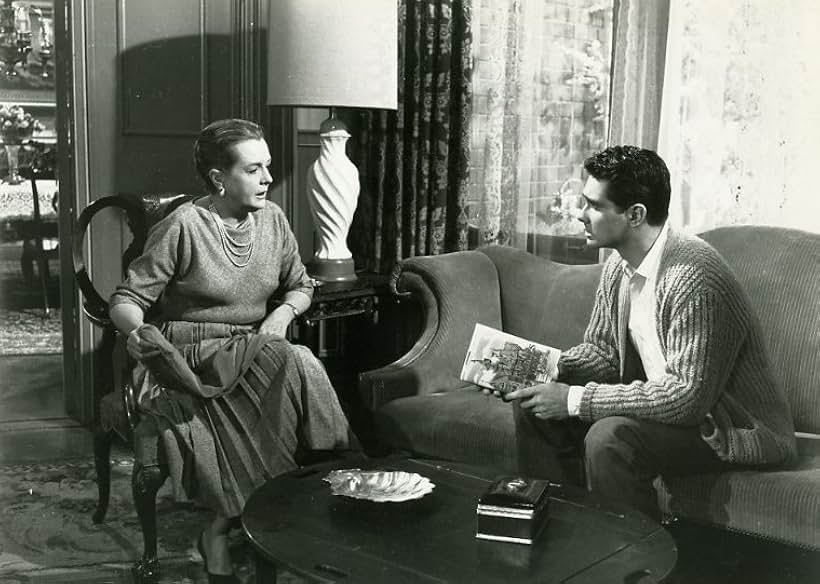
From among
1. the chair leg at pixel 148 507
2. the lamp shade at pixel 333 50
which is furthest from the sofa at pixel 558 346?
the chair leg at pixel 148 507

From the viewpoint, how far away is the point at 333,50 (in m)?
3.42

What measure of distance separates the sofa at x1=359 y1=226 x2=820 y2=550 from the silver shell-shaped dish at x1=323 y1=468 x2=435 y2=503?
28.5 inches

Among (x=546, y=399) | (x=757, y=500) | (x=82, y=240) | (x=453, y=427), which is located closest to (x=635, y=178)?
(x=546, y=399)

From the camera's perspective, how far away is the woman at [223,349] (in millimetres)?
2732

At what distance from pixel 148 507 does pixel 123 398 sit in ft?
1.21

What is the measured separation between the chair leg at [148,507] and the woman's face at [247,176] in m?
0.83

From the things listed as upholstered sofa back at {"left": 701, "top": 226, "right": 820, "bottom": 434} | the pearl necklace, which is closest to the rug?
the pearl necklace

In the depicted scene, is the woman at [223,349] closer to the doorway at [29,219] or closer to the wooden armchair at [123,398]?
the wooden armchair at [123,398]

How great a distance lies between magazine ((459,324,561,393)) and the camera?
2.65m

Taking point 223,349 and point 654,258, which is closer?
point 654,258

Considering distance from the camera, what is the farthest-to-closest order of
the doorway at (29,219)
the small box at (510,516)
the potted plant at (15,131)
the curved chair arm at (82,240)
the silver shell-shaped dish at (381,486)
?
1. the potted plant at (15,131)
2. the doorway at (29,219)
3. the curved chair arm at (82,240)
4. the silver shell-shaped dish at (381,486)
5. the small box at (510,516)

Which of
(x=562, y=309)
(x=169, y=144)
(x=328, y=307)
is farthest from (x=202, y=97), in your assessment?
(x=562, y=309)

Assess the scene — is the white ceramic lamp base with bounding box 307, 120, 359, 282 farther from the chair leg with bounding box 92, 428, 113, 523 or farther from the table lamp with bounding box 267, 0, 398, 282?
the chair leg with bounding box 92, 428, 113, 523

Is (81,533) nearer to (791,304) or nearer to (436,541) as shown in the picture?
(436,541)
